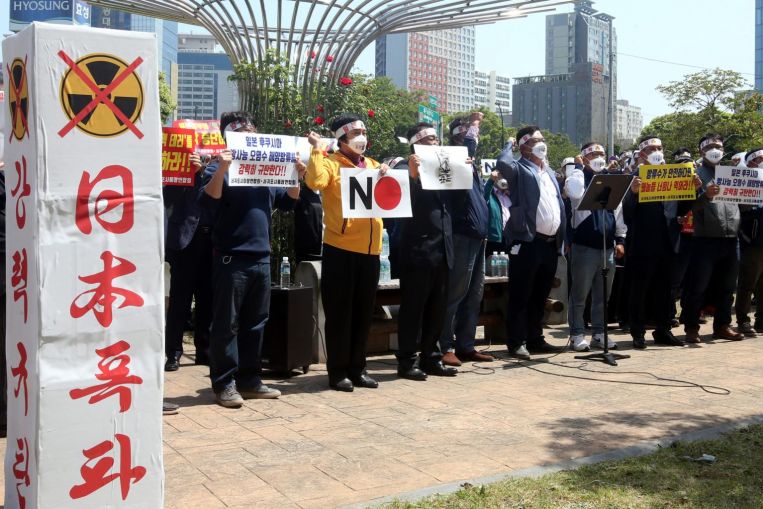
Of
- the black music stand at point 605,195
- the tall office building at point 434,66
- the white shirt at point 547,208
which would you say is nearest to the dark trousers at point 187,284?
the white shirt at point 547,208

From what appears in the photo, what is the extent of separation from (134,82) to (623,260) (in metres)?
8.87

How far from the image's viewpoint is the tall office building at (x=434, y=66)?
510 ft

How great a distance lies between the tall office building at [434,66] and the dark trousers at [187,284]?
476 feet

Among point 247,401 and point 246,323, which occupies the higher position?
point 246,323

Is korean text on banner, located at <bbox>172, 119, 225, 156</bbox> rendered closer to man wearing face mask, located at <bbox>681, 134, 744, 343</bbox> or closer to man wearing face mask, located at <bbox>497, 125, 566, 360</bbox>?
man wearing face mask, located at <bbox>497, 125, 566, 360</bbox>

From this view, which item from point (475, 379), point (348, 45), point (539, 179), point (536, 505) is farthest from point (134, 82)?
point (348, 45)

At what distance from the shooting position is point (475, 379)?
8.42 metres

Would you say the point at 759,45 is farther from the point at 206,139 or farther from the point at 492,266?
the point at 206,139

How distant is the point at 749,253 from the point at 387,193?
5923mm

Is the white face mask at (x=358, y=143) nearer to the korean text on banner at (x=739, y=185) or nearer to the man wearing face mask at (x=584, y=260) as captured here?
the man wearing face mask at (x=584, y=260)

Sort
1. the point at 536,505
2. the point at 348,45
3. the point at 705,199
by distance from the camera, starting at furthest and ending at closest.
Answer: the point at 348,45
the point at 705,199
the point at 536,505

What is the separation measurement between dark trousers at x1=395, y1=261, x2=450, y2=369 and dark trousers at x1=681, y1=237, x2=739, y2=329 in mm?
3880

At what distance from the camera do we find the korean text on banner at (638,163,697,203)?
10.1m

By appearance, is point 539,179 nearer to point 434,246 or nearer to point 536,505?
point 434,246
